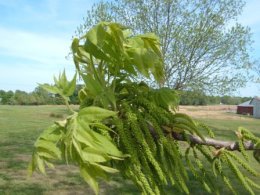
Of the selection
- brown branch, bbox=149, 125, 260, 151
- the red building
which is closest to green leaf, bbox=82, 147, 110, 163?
brown branch, bbox=149, 125, 260, 151

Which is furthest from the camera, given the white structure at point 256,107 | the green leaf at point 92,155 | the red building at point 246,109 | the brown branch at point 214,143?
the red building at point 246,109

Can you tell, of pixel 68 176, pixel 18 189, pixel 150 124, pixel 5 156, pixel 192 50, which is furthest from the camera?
pixel 192 50

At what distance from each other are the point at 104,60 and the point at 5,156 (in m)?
10.9

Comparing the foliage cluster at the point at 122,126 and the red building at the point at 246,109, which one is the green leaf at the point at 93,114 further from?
the red building at the point at 246,109

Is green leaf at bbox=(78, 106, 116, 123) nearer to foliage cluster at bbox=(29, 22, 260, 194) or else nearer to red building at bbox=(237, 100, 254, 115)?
foliage cluster at bbox=(29, 22, 260, 194)

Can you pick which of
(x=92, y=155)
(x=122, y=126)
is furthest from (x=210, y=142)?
(x=92, y=155)

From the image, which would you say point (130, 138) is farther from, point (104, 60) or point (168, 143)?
point (104, 60)

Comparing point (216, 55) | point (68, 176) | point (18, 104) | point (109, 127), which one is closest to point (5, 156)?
point (68, 176)

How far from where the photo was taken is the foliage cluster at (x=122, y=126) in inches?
47.4

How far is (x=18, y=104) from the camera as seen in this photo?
68.1m

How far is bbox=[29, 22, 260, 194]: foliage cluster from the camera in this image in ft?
3.95

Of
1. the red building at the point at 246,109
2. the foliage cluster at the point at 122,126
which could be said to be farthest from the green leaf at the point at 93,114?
the red building at the point at 246,109

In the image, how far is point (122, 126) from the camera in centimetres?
128

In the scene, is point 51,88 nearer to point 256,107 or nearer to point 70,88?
point 70,88
